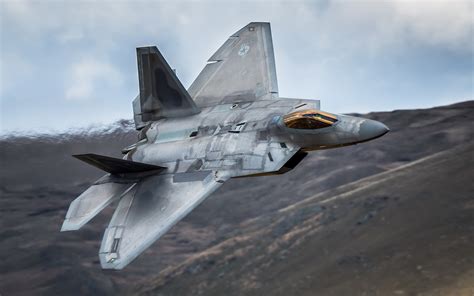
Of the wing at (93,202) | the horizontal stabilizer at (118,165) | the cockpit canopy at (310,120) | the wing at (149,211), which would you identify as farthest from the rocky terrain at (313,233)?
the cockpit canopy at (310,120)

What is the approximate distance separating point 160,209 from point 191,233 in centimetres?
9073

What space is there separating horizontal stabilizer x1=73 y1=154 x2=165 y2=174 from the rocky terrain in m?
35.7

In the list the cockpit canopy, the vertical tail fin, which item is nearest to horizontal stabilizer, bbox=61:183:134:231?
the vertical tail fin

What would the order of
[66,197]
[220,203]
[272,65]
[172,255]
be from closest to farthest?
1. [272,65]
2. [66,197]
3. [172,255]
4. [220,203]

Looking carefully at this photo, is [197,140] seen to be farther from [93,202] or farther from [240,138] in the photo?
[93,202]

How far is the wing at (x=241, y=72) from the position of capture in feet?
93.9

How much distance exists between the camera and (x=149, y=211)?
24.6 metres

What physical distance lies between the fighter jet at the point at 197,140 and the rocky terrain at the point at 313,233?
1365 inches

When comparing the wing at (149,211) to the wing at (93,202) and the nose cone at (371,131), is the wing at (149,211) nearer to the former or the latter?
the wing at (93,202)

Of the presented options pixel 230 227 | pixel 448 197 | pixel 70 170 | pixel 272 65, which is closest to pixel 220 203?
A: pixel 230 227

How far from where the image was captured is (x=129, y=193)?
26.0 m

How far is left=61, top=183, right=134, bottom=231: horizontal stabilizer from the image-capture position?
85.5 ft

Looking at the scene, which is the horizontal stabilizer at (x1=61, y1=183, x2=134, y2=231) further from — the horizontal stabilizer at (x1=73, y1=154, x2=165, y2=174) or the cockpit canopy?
the cockpit canopy

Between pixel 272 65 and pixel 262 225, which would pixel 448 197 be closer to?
pixel 262 225
